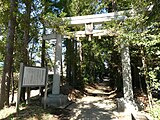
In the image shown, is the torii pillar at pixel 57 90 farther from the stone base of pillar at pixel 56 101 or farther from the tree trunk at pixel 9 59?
the tree trunk at pixel 9 59

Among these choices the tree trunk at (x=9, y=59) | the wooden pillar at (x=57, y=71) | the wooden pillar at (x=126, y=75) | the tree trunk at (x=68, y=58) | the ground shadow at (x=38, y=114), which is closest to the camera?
the ground shadow at (x=38, y=114)

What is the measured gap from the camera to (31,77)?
21.8 feet

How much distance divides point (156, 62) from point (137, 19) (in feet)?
6.79

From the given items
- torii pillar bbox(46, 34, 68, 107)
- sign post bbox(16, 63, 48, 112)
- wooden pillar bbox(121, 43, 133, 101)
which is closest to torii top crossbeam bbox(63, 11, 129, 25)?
torii pillar bbox(46, 34, 68, 107)

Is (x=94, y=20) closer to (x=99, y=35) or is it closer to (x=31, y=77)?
(x=99, y=35)

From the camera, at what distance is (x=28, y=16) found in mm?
8117

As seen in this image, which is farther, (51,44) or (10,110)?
(51,44)

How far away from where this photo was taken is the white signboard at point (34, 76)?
6.37 m

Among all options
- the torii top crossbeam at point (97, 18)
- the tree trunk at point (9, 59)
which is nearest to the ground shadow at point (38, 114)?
the tree trunk at point (9, 59)

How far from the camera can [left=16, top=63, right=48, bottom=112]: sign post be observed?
6.18 metres

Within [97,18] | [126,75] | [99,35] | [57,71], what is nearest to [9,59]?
[57,71]

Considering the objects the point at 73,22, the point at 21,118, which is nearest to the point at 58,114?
the point at 21,118

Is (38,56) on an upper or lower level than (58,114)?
upper

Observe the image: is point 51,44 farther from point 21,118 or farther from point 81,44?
A: point 21,118
